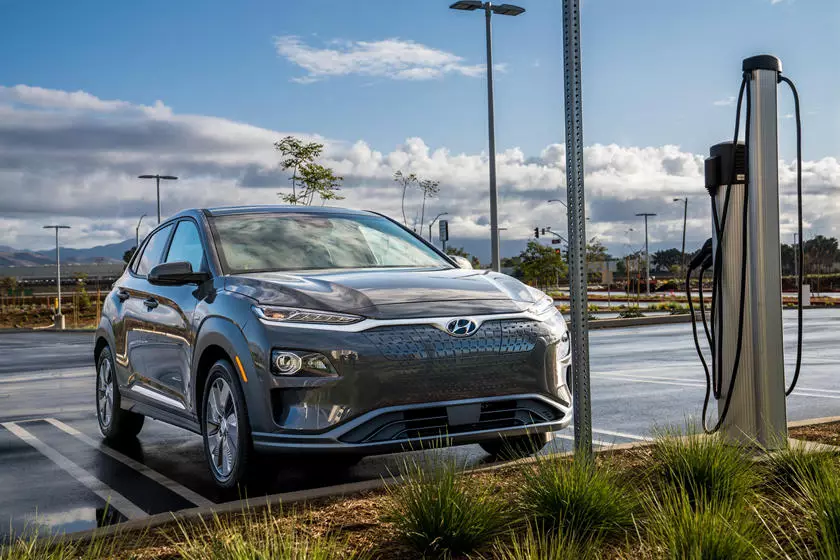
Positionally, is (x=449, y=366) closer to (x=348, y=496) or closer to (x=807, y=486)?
(x=348, y=496)

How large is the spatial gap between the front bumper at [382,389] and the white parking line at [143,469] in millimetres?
638

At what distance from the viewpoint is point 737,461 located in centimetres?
457

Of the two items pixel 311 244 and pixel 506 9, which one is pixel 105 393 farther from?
pixel 506 9

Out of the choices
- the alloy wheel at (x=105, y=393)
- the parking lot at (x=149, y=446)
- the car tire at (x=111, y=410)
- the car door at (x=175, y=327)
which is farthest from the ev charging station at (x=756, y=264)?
the alloy wheel at (x=105, y=393)

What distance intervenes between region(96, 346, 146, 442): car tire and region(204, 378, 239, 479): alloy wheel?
7.05ft

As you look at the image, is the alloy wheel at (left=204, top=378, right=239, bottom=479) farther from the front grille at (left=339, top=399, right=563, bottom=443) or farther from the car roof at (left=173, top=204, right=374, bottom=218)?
the car roof at (left=173, top=204, right=374, bottom=218)

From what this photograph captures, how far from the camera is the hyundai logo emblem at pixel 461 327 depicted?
5.36 m

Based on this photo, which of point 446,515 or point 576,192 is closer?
point 446,515

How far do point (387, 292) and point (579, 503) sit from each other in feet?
6.33

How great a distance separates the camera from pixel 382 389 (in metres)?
5.23

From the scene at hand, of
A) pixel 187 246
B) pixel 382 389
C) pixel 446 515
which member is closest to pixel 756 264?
pixel 382 389

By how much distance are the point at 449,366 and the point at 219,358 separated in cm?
148

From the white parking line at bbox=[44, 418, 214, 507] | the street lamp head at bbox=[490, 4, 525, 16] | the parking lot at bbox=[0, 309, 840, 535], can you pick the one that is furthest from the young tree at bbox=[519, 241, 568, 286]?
the white parking line at bbox=[44, 418, 214, 507]

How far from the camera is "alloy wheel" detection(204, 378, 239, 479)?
567 centimetres
